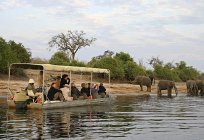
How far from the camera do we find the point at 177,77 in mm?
71000

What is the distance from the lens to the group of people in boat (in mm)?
24652

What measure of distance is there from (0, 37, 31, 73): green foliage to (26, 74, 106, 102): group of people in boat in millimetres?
14915

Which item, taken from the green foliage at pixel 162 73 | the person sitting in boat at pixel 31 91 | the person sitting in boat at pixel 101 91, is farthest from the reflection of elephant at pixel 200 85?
the person sitting in boat at pixel 31 91

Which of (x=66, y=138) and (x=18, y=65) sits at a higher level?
(x=18, y=65)

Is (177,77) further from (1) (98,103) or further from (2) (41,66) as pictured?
(2) (41,66)

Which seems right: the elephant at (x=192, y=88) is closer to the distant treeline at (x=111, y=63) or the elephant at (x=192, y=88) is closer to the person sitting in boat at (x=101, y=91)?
the distant treeline at (x=111, y=63)

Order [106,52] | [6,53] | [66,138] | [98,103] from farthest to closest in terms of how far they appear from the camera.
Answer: [106,52], [6,53], [98,103], [66,138]

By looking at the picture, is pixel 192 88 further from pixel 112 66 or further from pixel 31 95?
pixel 31 95

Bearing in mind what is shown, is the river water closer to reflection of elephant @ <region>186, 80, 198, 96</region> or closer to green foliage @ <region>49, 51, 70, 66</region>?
reflection of elephant @ <region>186, 80, 198, 96</region>

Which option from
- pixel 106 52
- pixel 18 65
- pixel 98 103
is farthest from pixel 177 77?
pixel 18 65

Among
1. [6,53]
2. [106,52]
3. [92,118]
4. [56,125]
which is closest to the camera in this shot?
[56,125]

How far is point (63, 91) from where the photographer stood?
2620 cm

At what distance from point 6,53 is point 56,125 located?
27.8 meters

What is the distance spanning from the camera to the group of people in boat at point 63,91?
24652 mm
